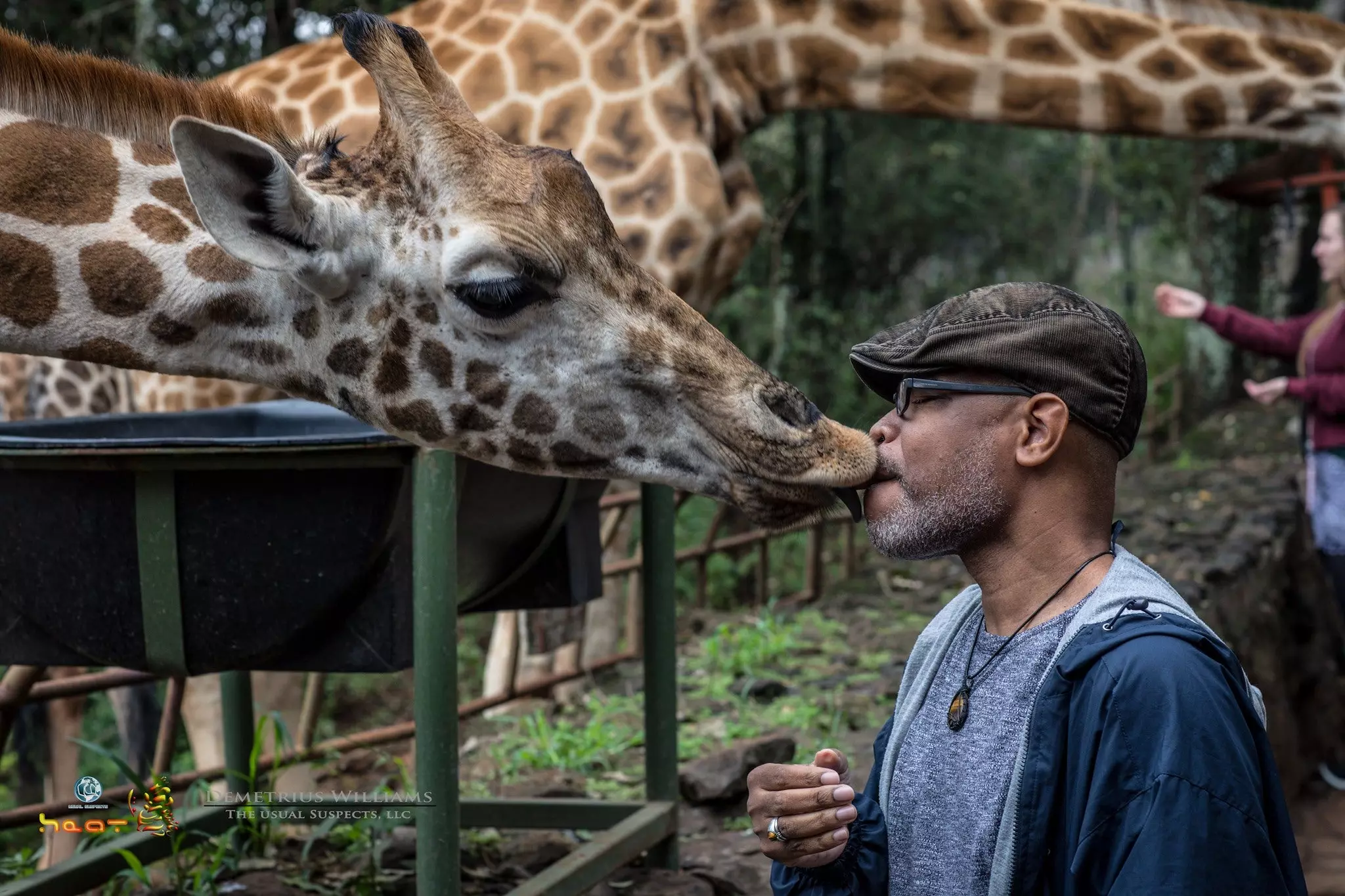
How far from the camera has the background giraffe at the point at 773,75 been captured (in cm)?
520

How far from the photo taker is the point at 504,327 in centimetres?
245

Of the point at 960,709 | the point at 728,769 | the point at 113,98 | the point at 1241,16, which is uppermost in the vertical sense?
the point at 1241,16

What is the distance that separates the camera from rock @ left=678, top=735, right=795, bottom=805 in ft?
13.5

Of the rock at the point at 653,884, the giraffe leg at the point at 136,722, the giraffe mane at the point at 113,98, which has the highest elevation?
the giraffe mane at the point at 113,98

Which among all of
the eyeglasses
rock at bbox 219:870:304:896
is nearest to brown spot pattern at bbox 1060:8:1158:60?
the eyeglasses

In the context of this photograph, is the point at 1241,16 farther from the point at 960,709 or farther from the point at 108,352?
the point at 108,352

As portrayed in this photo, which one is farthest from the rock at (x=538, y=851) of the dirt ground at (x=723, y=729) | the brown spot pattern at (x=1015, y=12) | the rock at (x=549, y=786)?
the brown spot pattern at (x=1015, y=12)

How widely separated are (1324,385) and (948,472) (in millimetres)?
4208

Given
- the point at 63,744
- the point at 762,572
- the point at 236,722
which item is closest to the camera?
the point at 236,722

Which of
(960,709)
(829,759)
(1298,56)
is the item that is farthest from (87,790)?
(1298,56)

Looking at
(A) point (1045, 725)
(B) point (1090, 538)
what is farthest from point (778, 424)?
(A) point (1045, 725)

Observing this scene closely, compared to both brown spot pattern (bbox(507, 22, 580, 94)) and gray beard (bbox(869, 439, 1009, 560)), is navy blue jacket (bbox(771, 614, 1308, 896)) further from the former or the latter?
brown spot pattern (bbox(507, 22, 580, 94))

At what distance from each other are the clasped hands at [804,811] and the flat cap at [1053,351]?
0.62m

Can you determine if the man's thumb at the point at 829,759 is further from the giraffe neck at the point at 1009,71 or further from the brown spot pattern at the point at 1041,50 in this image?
the brown spot pattern at the point at 1041,50
